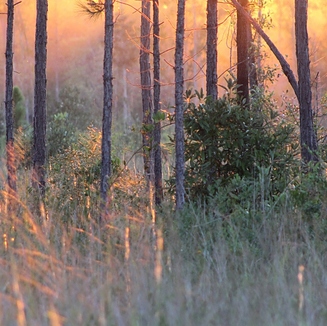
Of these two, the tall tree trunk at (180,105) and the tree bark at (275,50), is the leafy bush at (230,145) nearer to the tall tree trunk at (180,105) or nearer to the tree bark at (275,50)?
the tall tree trunk at (180,105)

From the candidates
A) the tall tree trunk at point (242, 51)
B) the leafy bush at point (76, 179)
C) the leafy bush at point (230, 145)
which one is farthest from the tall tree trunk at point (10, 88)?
the tall tree trunk at point (242, 51)

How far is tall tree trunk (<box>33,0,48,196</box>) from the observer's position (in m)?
11.7

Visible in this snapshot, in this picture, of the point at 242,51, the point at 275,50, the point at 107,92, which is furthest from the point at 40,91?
the point at 275,50

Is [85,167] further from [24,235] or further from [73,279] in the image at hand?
[73,279]

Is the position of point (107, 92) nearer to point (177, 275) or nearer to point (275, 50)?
point (275, 50)

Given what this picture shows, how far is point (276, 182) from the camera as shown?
9203mm

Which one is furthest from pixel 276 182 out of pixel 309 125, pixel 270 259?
pixel 270 259

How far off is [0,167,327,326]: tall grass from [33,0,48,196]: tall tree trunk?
340 centimetres

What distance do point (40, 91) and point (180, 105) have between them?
12.8 feet

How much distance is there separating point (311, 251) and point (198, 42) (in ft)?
178

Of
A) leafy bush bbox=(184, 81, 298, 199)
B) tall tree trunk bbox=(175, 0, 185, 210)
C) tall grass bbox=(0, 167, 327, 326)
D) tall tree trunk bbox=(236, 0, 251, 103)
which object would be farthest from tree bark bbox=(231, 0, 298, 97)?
tall grass bbox=(0, 167, 327, 326)

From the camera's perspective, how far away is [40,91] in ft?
39.4

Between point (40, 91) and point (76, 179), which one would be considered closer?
point (76, 179)

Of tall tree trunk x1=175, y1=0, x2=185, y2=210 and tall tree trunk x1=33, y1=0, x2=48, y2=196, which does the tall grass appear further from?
tall tree trunk x1=33, y1=0, x2=48, y2=196
